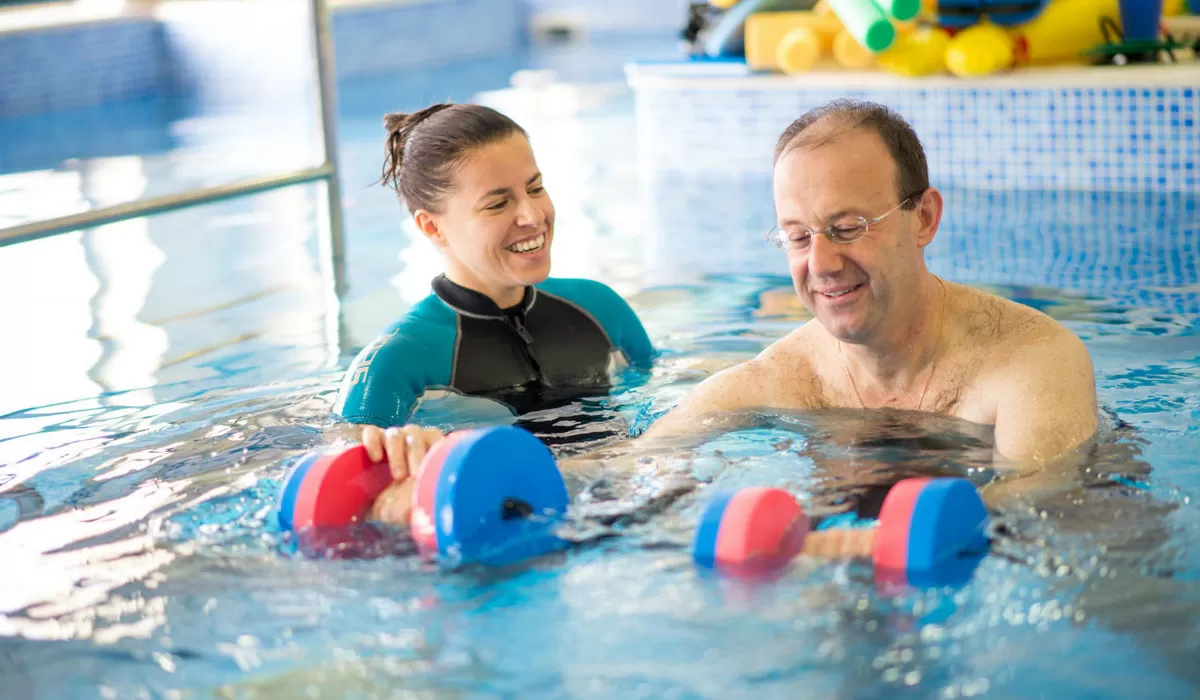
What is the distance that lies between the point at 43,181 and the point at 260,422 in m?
5.55

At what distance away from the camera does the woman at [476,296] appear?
3566 mm

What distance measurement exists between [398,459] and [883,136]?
1.16 metres

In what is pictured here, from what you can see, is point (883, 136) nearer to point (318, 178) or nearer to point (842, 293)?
point (842, 293)

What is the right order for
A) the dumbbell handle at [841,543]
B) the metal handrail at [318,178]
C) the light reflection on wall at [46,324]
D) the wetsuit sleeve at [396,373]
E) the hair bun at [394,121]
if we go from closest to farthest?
the dumbbell handle at [841,543] → the wetsuit sleeve at [396,373] → the hair bun at [394,121] → the light reflection on wall at [46,324] → the metal handrail at [318,178]

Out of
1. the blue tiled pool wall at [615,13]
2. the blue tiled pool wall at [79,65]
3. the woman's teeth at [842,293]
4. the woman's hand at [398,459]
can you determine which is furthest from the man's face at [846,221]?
the blue tiled pool wall at [615,13]

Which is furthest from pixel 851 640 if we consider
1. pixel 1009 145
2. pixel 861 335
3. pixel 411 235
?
pixel 1009 145

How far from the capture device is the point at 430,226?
12.3 feet

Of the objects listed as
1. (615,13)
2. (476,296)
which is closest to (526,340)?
(476,296)

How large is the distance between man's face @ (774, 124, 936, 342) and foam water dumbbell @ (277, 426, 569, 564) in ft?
2.14

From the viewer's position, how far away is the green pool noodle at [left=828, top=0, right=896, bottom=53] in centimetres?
728

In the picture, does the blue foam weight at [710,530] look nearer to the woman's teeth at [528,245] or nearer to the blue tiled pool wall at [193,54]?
the woman's teeth at [528,245]

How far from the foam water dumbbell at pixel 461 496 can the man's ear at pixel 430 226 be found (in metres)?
1.08

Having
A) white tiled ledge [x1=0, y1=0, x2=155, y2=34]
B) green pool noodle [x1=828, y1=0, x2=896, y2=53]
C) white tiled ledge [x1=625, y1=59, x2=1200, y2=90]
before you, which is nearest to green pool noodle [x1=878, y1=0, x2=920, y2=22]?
green pool noodle [x1=828, y1=0, x2=896, y2=53]

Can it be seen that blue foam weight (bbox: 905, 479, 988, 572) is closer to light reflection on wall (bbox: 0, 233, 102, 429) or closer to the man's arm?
the man's arm
